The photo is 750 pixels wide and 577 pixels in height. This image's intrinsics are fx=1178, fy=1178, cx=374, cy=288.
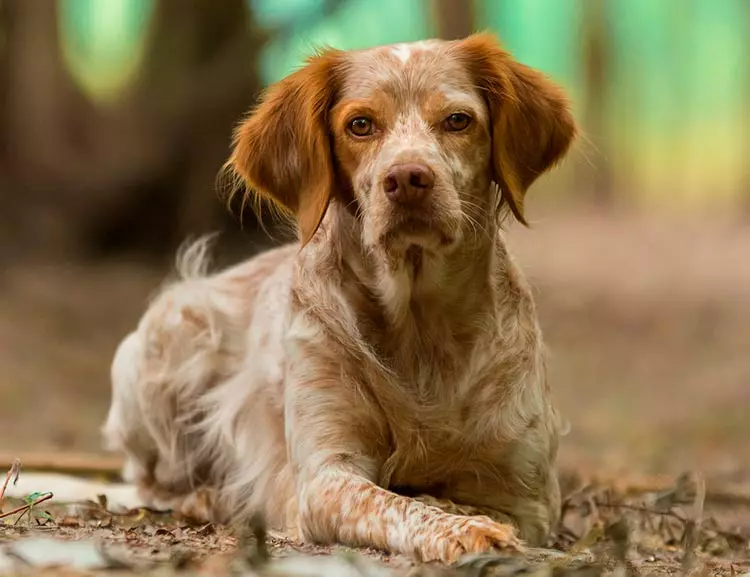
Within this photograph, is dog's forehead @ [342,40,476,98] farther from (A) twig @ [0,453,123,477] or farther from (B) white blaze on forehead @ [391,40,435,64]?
(A) twig @ [0,453,123,477]

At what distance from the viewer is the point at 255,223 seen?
9.98 metres

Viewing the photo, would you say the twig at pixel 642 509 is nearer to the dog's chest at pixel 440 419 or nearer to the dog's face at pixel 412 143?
the dog's chest at pixel 440 419

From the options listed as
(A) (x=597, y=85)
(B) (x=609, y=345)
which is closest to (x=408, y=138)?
(B) (x=609, y=345)

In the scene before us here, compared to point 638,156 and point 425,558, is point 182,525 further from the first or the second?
point 638,156

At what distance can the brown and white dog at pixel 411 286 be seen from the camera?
3.14m

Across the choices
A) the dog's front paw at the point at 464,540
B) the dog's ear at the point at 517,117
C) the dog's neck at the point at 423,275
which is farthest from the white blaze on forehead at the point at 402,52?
the dog's front paw at the point at 464,540

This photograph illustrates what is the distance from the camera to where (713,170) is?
11.3 m

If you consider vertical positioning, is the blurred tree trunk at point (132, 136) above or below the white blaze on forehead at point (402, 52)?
below

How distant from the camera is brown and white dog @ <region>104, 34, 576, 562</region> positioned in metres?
3.14

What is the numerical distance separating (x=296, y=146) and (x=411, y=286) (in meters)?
0.52

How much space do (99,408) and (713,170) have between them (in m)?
6.60

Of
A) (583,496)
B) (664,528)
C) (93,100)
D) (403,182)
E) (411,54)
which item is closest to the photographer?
(403,182)

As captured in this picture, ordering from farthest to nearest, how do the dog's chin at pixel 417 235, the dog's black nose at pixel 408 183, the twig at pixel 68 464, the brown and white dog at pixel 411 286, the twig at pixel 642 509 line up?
the twig at pixel 68 464 < the twig at pixel 642 509 < the brown and white dog at pixel 411 286 < the dog's chin at pixel 417 235 < the dog's black nose at pixel 408 183

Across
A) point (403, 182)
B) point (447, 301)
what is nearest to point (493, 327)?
point (447, 301)
